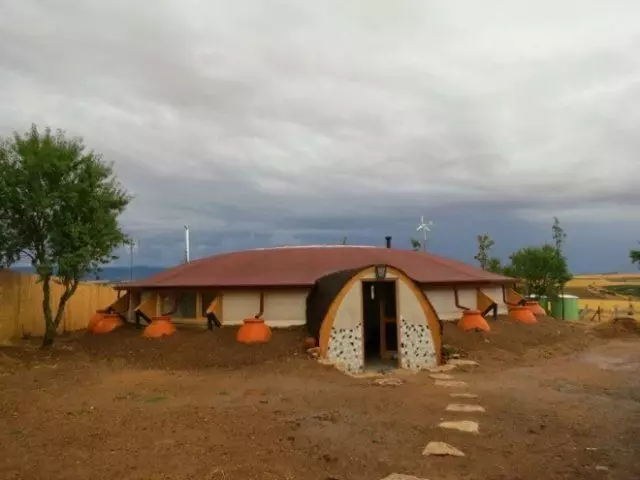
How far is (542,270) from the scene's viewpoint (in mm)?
30688

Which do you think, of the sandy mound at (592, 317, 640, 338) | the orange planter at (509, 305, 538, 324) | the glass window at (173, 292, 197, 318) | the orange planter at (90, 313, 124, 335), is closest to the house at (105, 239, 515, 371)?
the glass window at (173, 292, 197, 318)

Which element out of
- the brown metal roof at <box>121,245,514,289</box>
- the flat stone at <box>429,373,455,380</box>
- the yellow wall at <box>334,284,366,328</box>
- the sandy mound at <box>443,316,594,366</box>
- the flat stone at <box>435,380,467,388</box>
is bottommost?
the flat stone at <box>429,373,455,380</box>

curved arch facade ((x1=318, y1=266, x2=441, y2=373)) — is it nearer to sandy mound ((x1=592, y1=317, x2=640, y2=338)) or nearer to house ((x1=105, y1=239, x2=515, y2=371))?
house ((x1=105, y1=239, x2=515, y2=371))

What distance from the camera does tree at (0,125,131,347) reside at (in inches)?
622

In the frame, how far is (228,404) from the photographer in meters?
9.80

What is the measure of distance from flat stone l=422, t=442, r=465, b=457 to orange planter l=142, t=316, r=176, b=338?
34.1 ft

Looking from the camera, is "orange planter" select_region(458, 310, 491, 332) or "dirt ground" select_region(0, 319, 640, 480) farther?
"orange planter" select_region(458, 310, 491, 332)

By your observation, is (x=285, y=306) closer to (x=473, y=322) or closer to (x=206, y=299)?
(x=206, y=299)

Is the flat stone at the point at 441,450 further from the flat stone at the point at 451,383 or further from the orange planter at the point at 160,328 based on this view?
the orange planter at the point at 160,328

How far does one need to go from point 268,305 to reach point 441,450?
10155mm

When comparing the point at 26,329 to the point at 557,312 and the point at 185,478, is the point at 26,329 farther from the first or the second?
the point at 557,312

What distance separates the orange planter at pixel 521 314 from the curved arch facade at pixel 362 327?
580cm

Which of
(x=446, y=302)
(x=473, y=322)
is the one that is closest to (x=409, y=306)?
(x=473, y=322)

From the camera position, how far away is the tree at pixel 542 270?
30.7 meters
